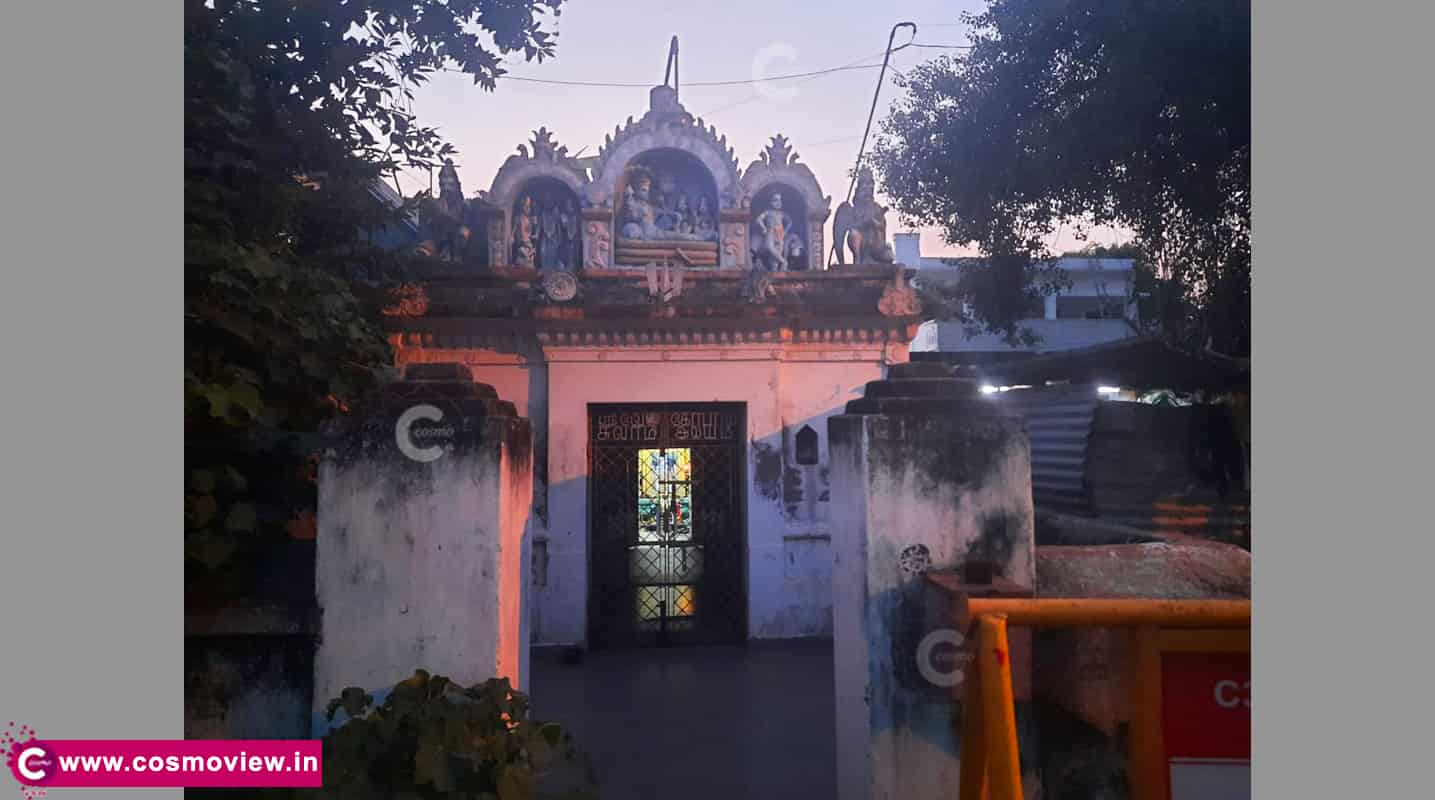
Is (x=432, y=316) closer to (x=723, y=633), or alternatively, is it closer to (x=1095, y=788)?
(x=723, y=633)

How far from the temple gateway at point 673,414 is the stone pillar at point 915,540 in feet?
14.9

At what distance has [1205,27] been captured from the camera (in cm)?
468

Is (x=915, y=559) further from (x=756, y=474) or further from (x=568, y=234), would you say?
(x=568, y=234)

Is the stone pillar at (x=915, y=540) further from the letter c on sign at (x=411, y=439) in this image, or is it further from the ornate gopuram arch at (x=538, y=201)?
the ornate gopuram arch at (x=538, y=201)

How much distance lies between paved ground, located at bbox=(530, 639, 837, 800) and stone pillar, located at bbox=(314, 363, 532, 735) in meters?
1.66

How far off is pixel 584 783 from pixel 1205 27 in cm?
515

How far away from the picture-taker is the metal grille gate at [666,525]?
7.89 metres

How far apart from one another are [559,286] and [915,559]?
5205mm

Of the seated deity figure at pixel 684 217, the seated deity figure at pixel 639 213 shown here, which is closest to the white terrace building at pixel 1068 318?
the seated deity figure at pixel 684 217

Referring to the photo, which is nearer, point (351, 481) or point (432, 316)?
point (351, 481)

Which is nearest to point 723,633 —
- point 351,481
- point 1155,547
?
point 1155,547

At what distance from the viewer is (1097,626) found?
2.54m

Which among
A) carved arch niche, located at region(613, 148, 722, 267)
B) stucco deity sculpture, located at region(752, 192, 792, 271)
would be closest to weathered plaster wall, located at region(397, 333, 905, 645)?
stucco deity sculpture, located at region(752, 192, 792, 271)

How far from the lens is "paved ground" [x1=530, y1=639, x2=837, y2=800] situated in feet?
14.8
